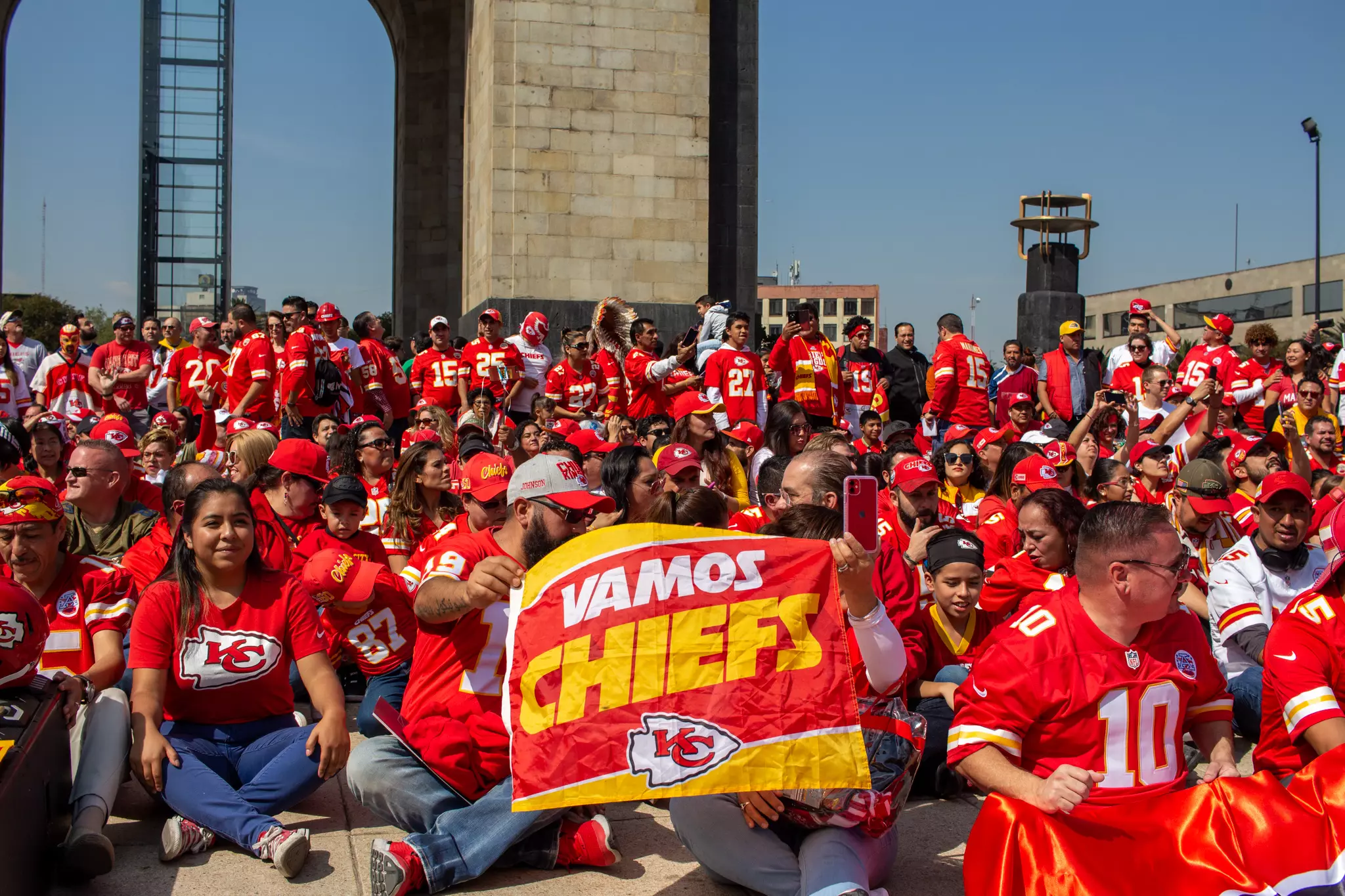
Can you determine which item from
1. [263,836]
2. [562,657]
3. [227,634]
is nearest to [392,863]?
[263,836]

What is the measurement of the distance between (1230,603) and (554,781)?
3.78 meters

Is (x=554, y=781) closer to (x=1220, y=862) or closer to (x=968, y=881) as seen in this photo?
(x=968, y=881)

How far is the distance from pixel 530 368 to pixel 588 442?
4.03 meters

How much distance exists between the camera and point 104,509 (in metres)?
6.20

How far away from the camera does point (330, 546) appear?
19.2 ft

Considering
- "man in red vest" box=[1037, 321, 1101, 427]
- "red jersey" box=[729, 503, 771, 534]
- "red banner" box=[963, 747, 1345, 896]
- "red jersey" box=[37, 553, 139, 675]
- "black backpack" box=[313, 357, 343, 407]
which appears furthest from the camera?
"man in red vest" box=[1037, 321, 1101, 427]

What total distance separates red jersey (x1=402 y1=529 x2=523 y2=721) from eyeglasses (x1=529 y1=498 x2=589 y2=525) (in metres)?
0.27

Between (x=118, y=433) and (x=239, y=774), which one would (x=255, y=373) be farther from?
(x=239, y=774)

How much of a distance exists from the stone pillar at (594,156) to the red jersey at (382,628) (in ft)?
35.3

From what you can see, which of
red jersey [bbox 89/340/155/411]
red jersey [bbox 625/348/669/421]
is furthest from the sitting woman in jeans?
red jersey [bbox 89/340/155/411]

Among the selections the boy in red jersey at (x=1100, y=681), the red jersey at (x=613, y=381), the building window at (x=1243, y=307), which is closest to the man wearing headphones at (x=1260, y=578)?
the boy in red jersey at (x=1100, y=681)

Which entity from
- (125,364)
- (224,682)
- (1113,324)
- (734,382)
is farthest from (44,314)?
(1113,324)

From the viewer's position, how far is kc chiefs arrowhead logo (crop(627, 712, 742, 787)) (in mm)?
3346

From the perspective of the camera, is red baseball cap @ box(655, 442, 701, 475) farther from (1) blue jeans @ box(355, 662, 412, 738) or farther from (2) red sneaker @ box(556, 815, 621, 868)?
(2) red sneaker @ box(556, 815, 621, 868)
